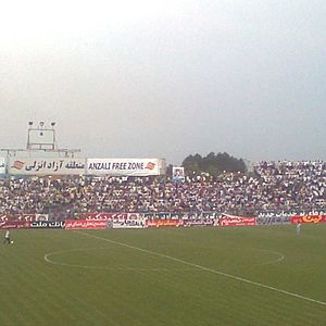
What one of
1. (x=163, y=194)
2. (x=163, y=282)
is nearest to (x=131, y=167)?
(x=163, y=194)

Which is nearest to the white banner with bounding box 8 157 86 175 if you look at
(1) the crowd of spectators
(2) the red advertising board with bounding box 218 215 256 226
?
(1) the crowd of spectators

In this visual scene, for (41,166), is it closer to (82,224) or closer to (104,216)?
(104,216)

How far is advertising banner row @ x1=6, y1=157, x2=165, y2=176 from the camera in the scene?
7744cm

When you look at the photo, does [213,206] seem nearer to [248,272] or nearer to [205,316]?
[248,272]

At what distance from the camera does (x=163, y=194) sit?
3223 inches

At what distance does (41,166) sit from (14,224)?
13437 millimetres

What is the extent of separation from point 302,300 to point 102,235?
34.1 m

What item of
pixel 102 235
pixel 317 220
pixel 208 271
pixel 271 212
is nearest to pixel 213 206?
pixel 271 212

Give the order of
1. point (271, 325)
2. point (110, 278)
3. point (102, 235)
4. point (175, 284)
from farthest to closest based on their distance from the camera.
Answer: point (102, 235) → point (110, 278) → point (175, 284) → point (271, 325)

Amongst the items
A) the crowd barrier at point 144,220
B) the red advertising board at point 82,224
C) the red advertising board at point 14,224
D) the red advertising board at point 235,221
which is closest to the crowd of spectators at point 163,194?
the red advertising board at point 235,221

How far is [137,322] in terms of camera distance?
19.9 m

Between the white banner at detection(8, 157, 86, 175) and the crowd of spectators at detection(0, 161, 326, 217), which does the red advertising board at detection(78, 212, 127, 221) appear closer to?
the crowd of spectators at detection(0, 161, 326, 217)

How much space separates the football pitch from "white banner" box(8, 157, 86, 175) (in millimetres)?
29106

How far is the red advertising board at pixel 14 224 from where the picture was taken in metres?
64.6
